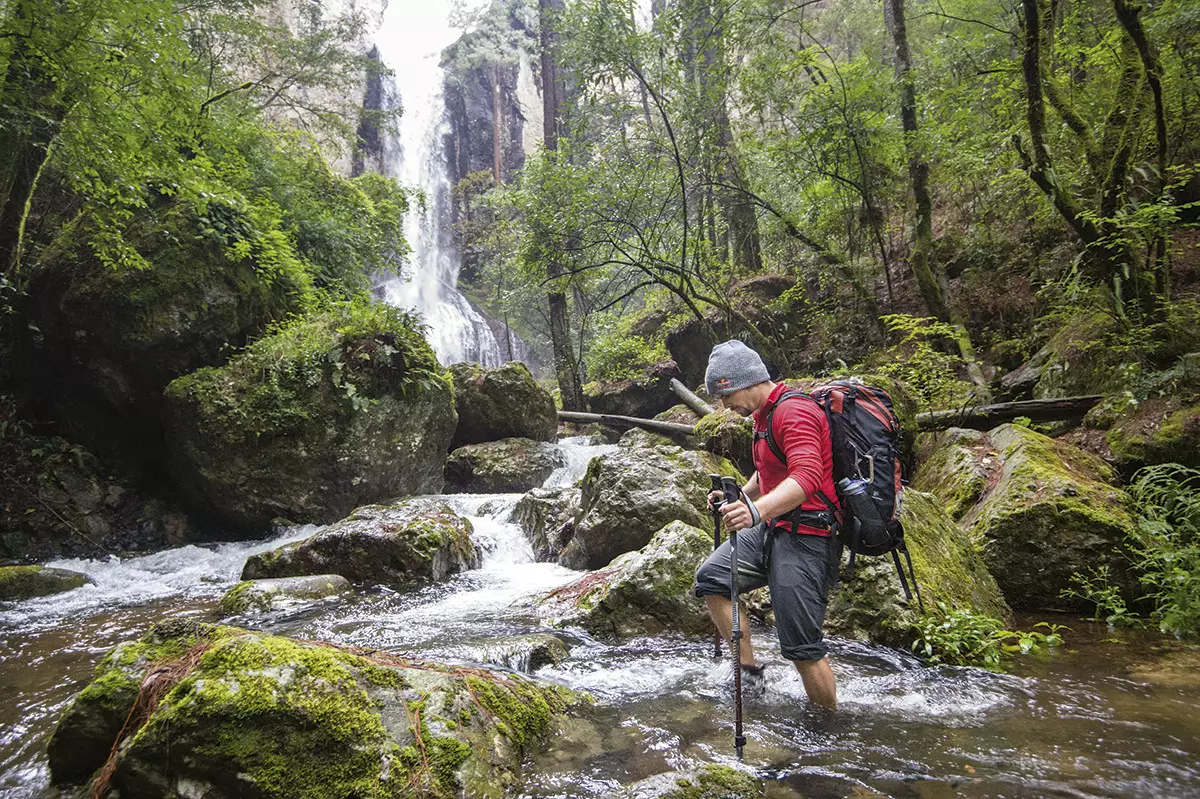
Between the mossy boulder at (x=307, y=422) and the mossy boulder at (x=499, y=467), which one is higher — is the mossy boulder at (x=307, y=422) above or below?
above

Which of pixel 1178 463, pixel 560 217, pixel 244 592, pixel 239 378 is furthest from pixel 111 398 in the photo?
pixel 1178 463

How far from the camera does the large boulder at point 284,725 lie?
90.1 inches

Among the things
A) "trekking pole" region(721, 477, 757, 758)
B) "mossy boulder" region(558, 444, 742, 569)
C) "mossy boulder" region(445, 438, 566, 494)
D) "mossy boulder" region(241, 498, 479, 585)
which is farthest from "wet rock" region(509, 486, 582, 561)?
"trekking pole" region(721, 477, 757, 758)

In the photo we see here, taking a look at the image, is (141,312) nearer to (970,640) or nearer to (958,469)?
(970,640)

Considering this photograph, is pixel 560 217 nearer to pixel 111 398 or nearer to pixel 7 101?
pixel 7 101

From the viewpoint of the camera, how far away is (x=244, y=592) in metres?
5.89

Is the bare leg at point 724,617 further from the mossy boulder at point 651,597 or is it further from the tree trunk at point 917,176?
the tree trunk at point 917,176

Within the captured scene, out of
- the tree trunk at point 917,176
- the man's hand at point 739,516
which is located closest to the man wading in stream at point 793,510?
the man's hand at point 739,516

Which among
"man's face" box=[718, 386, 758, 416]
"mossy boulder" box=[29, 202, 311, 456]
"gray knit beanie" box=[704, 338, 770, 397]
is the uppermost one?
"mossy boulder" box=[29, 202, 311, 456]

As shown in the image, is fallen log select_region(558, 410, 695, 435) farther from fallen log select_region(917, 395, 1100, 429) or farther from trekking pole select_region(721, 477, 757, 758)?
trekking pole select_region(721, 477, 757, 758)

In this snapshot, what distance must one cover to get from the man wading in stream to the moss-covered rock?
3277 mm

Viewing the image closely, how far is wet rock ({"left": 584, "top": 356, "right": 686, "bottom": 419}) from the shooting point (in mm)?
16172

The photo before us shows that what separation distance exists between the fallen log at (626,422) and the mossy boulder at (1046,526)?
21.1ft

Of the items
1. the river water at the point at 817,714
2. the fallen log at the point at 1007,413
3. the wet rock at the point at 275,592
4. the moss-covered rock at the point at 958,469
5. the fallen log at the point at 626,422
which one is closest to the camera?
the river water at the point at 817,714
